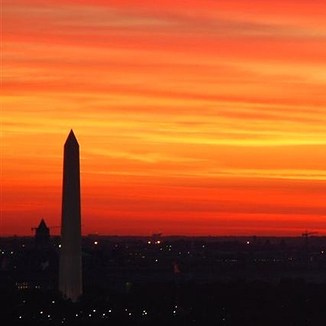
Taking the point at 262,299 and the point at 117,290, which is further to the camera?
the point at 117,290

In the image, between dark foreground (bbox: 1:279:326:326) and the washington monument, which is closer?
the washington monument

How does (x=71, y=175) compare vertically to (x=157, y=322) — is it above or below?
above

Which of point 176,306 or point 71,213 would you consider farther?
point 176,306

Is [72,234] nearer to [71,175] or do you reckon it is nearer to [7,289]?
[71,175]

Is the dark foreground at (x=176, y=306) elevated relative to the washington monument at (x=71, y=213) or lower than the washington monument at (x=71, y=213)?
lower

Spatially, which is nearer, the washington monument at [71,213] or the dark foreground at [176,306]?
the washington monument at [71,213]

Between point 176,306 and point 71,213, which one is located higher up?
point 71,213

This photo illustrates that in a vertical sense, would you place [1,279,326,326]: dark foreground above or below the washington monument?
below

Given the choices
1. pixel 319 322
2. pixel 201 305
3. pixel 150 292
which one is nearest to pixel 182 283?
pixel 150 292
